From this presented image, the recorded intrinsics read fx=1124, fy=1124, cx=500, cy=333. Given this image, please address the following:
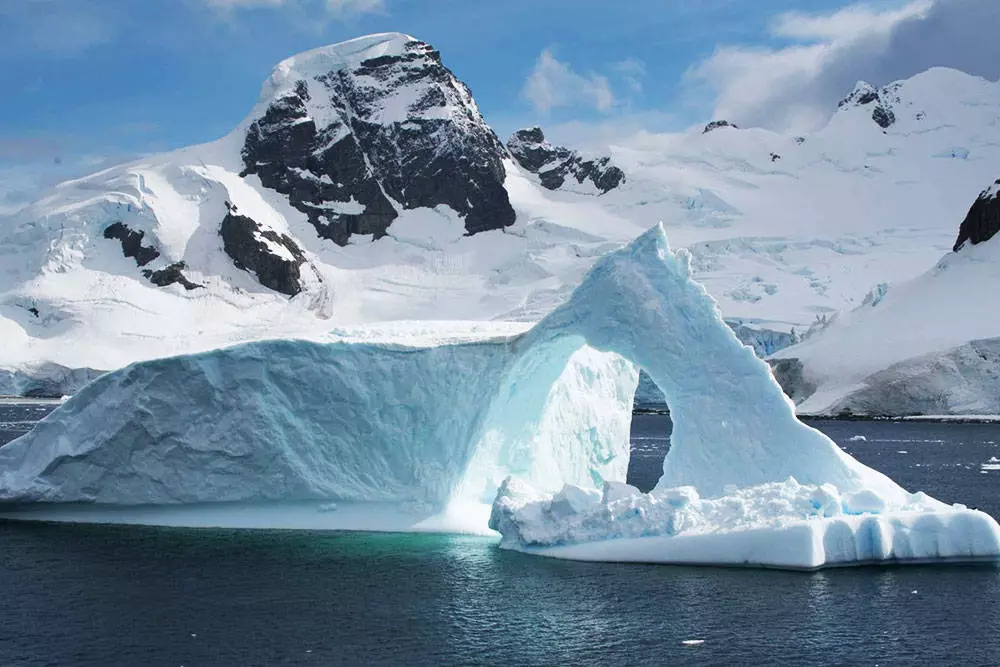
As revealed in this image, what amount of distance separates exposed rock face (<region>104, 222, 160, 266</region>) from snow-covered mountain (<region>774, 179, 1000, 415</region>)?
77.4 metres

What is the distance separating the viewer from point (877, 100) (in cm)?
18700

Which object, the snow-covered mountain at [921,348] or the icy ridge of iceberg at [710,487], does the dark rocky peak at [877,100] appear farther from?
the icy ridge of iceberg at [710,487]

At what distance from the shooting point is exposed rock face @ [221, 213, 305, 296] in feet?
467

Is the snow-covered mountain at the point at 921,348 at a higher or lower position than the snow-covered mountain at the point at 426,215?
lower

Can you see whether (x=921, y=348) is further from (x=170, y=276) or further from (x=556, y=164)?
(x=556, y=164)

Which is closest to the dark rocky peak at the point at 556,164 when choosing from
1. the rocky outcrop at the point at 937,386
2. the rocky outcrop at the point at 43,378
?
the rocky outcrop at the point at 43,378

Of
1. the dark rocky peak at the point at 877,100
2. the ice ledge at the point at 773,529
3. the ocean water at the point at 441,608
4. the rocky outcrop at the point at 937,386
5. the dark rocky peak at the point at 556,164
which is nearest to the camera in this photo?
the ocean water at the point at 441,608

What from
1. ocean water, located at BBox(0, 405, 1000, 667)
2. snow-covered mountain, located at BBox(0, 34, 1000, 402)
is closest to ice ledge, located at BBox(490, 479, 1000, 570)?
ocean water, located at BBox(0, 405, 1000, 667)

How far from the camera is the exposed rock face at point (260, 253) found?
467 ft

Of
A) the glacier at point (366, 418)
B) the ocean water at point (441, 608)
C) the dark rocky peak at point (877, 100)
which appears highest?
the dark rocky peak at point (877, 100)

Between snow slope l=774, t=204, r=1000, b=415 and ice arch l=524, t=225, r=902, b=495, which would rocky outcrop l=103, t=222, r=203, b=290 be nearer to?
snow slope l=774, t=204, r=1000, b=415

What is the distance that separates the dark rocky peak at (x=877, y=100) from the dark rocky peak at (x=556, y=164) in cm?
4681

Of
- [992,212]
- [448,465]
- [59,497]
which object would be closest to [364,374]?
[448,465]

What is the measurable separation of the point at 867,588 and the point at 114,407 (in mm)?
16384
